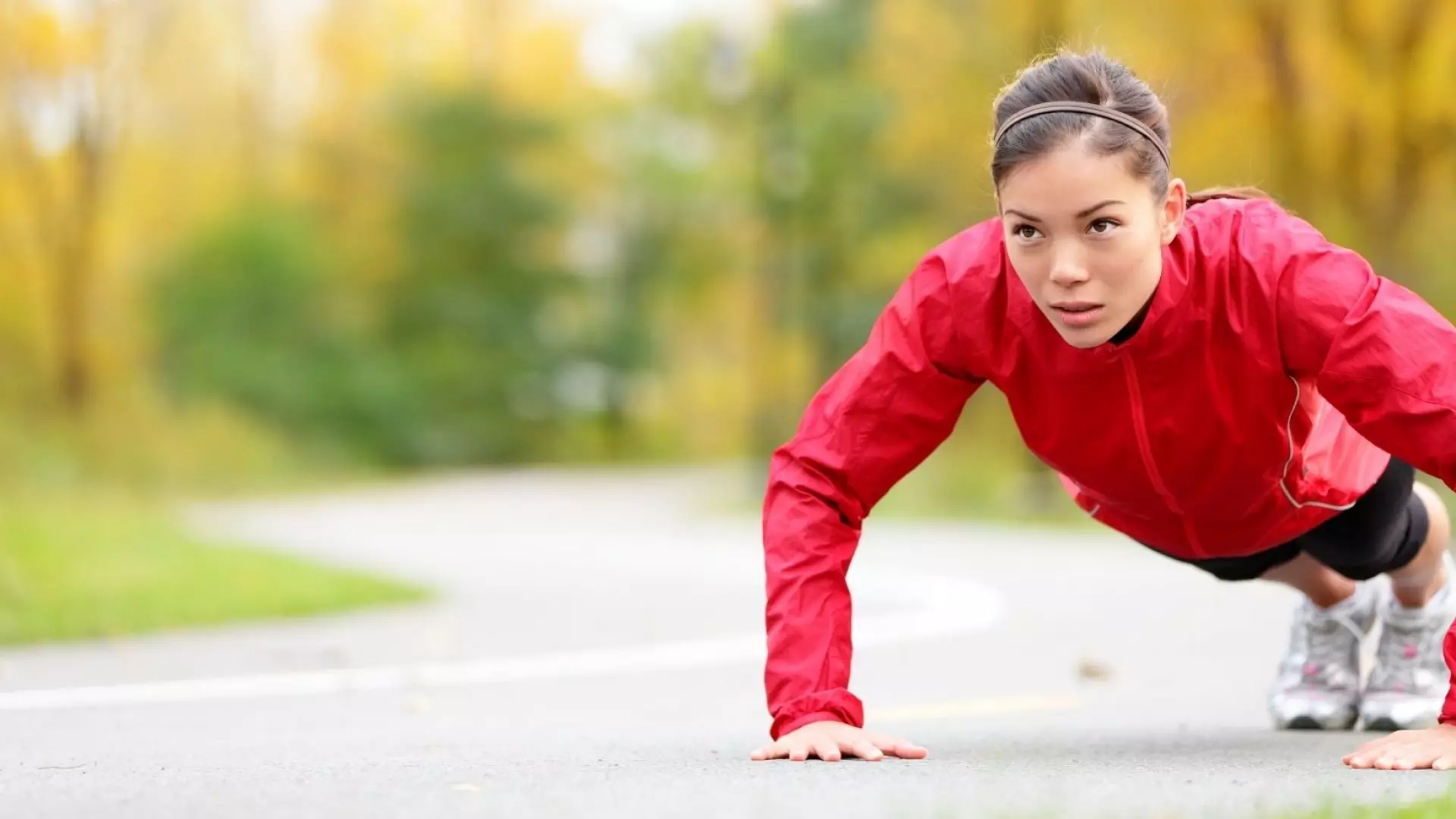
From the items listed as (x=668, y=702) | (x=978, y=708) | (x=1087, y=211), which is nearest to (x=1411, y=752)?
(x=1087, y=211)

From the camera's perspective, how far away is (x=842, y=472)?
428 cm

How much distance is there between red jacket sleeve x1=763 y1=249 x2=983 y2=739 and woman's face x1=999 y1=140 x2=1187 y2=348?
333 millimetres

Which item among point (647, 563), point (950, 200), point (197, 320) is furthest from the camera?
point (197, 320)

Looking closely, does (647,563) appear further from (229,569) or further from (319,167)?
(319,167)

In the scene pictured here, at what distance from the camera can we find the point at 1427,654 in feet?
16.7

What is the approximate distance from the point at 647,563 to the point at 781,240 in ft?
59.6

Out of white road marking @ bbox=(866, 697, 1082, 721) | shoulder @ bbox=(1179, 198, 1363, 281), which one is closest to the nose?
shoulder @ bbox=(1179, 198, 1363, 281)

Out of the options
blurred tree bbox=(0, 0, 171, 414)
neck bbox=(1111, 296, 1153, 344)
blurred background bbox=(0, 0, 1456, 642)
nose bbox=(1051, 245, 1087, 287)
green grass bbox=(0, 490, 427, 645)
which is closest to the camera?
nose bbox=(1051, 245, 1087, 287)

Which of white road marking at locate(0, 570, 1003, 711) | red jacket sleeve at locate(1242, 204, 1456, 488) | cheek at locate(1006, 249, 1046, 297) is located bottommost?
white road marking at locate(0, 570, 1003, 711)

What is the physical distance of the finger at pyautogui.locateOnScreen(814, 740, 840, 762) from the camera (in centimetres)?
394

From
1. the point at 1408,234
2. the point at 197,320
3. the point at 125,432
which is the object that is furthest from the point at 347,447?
the point at 1408,234

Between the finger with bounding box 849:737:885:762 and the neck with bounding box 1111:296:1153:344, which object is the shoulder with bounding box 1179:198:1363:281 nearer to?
the neck with bounding box 1111:296:1153:344

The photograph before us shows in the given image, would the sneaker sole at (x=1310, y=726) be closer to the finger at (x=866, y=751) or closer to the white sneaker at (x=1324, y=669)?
the white sneaker at (x=1324, y=669)

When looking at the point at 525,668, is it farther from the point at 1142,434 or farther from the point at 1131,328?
the point at 1131,328
